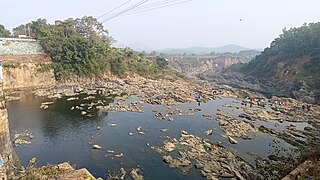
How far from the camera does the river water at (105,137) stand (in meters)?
18.2

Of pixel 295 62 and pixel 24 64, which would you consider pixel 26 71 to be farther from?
pixel 295 62

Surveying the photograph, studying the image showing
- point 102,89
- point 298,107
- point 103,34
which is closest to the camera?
point 298,107

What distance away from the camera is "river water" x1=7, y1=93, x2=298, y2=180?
18.2 meters

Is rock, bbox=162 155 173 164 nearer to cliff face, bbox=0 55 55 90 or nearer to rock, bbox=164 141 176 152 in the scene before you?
rock, bbox=164 141 176 152

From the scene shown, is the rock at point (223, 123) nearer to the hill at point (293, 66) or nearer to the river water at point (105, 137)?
the river water at point (105, 137)

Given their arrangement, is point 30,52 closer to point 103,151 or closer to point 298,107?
point 103,151

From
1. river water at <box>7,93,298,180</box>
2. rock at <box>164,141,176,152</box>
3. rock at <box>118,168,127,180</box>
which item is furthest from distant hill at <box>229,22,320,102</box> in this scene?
rock at <box>118,168,127,180</box>

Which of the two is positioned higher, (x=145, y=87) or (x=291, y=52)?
(x=291, y=52)

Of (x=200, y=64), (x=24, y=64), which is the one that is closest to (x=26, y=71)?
(x=24, y=64)

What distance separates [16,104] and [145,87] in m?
21.3

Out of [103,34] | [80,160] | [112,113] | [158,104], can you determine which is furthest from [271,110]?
[103,34]

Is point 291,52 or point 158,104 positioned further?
point 291,52

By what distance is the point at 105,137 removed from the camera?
23.3 m

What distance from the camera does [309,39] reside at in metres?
53.2
